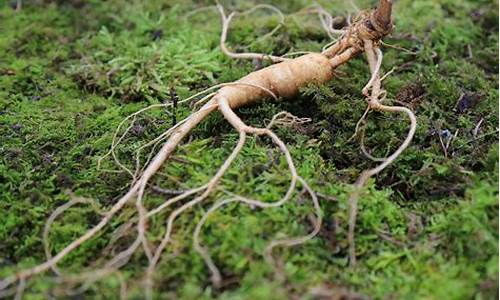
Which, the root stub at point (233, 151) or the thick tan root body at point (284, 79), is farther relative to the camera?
the thick tan root body at point (284, 79)

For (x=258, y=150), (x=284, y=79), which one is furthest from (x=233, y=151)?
(x=284, y=79)

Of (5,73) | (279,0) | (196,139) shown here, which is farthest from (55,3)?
(196,139)

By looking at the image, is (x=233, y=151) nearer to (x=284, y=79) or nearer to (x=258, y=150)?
(x=258, y=150)

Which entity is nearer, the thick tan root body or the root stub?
the root stub

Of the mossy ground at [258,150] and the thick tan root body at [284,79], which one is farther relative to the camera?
the thick tan root body at [284,79]

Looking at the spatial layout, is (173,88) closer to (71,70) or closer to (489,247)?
(71,70)
